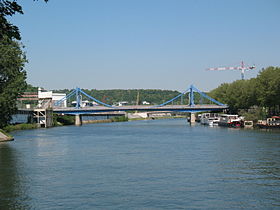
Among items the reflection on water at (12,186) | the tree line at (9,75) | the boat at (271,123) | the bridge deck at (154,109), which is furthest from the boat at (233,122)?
the reflection on water at (12,186)

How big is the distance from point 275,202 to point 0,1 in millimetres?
15019

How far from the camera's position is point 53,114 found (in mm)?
129875

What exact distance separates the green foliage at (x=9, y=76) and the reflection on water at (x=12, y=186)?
834 inches

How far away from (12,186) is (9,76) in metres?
35.5

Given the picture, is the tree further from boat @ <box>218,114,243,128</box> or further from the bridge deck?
the bridge deck

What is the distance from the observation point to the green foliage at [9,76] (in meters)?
56.5

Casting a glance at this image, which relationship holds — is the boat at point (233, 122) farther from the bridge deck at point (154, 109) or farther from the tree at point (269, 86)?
the bridge deck at point (154, 109)

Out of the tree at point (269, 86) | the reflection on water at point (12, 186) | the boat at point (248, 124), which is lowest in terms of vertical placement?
the reflection on water at point (12, 186)

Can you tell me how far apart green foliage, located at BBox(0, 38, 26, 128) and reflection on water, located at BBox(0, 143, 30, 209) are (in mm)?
21193

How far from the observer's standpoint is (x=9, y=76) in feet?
191

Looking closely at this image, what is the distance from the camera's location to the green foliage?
56.5 metres

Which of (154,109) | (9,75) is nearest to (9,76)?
(9,75)

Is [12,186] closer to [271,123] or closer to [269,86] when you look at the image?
[269,86]

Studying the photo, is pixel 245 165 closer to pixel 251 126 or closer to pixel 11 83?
pixel 11 83
